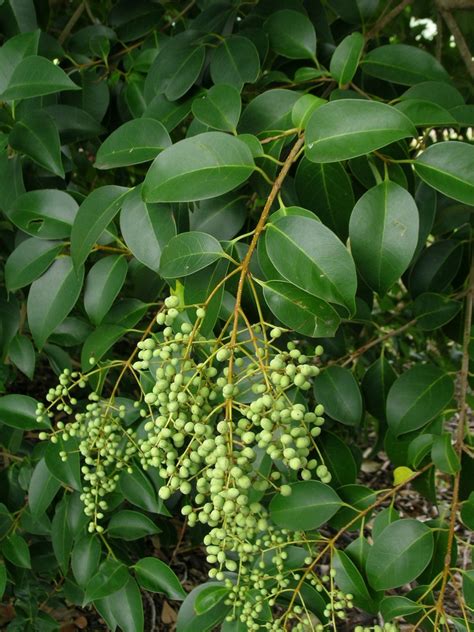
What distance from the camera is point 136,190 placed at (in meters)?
0.92

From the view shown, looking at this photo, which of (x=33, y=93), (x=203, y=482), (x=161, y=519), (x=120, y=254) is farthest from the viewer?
(x=161, y=519)

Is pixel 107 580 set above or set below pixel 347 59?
below

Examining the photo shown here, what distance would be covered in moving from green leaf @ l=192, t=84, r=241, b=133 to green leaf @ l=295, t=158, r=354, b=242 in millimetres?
125

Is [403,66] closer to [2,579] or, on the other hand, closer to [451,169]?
[451,169]

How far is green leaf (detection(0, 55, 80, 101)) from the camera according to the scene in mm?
906

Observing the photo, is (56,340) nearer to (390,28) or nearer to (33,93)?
(33,93)

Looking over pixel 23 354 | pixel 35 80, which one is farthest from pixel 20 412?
pixel 35 80

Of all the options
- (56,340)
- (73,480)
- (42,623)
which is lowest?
(42,623)

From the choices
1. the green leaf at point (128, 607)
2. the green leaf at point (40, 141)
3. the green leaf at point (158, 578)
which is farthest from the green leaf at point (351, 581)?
the green leaf at point (40, 141)

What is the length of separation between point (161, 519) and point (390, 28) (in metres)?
1.48

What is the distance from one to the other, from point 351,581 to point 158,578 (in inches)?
15.9

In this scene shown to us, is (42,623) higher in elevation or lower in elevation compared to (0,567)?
lower

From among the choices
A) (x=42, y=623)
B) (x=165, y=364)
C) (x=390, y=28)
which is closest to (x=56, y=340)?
(x=165, y=364)

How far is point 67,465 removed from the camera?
112 centimetres
